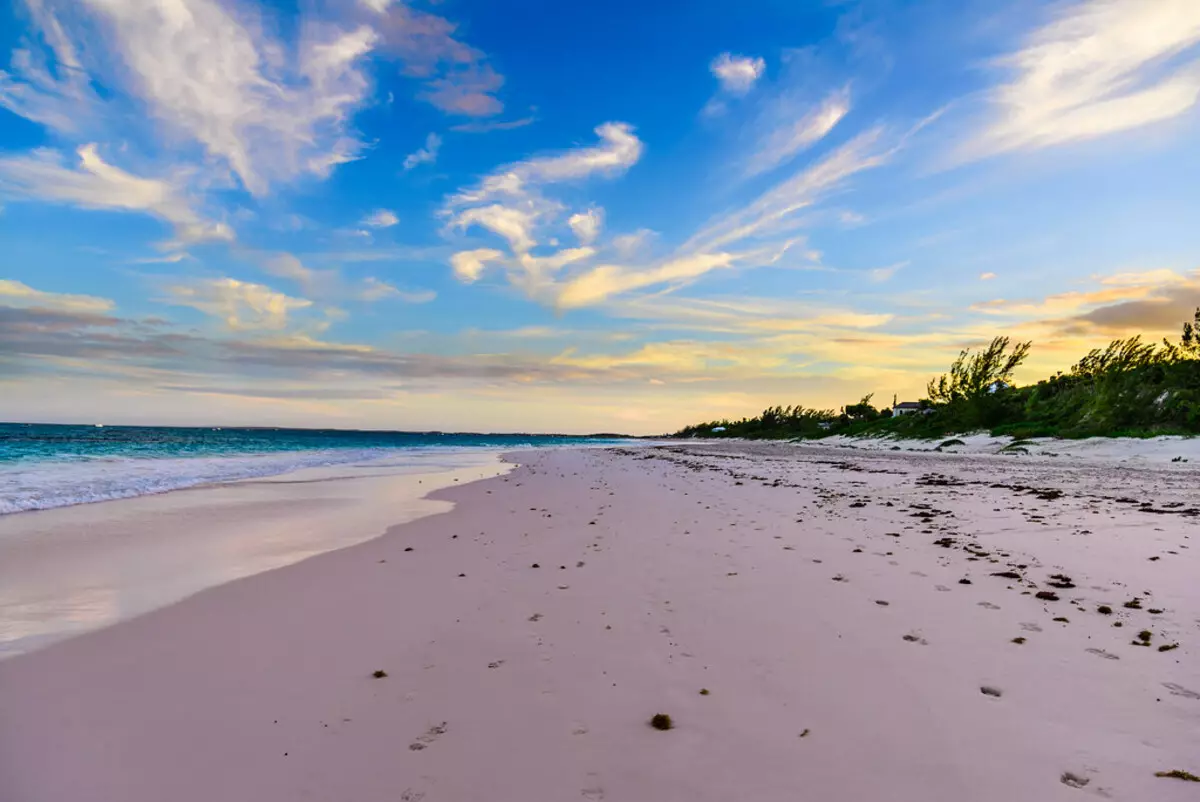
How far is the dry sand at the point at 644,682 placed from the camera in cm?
289

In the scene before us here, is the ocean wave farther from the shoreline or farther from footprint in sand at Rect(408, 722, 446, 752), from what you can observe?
footprint in sand at Rect(408, 722, 446, 752)

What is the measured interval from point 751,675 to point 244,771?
10.5 ft

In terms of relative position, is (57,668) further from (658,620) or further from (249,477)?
(249,477)

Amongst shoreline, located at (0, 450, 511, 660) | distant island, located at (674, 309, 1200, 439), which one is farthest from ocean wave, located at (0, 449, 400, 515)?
distant island, located at (674, 309, 1200, 439)

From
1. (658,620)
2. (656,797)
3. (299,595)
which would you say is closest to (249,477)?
(299,595)

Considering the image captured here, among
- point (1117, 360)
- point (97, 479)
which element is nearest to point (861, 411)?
point (1117, 360)

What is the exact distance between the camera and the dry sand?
2889mm

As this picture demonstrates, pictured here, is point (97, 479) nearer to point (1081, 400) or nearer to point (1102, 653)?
point (1102, 653)

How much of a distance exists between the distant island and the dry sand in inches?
1340

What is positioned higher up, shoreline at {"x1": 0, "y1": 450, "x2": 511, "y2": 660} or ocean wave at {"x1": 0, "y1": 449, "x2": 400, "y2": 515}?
ocean wave at {"x1": 0, "y1": 449, "x2": 400, "y2": 515}

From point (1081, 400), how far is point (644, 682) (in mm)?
A: 53060

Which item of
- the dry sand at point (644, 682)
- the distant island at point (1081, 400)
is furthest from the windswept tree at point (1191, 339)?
the dry sand at point (644, 682)

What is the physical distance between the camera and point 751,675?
4031mm

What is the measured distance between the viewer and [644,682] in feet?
13.0
